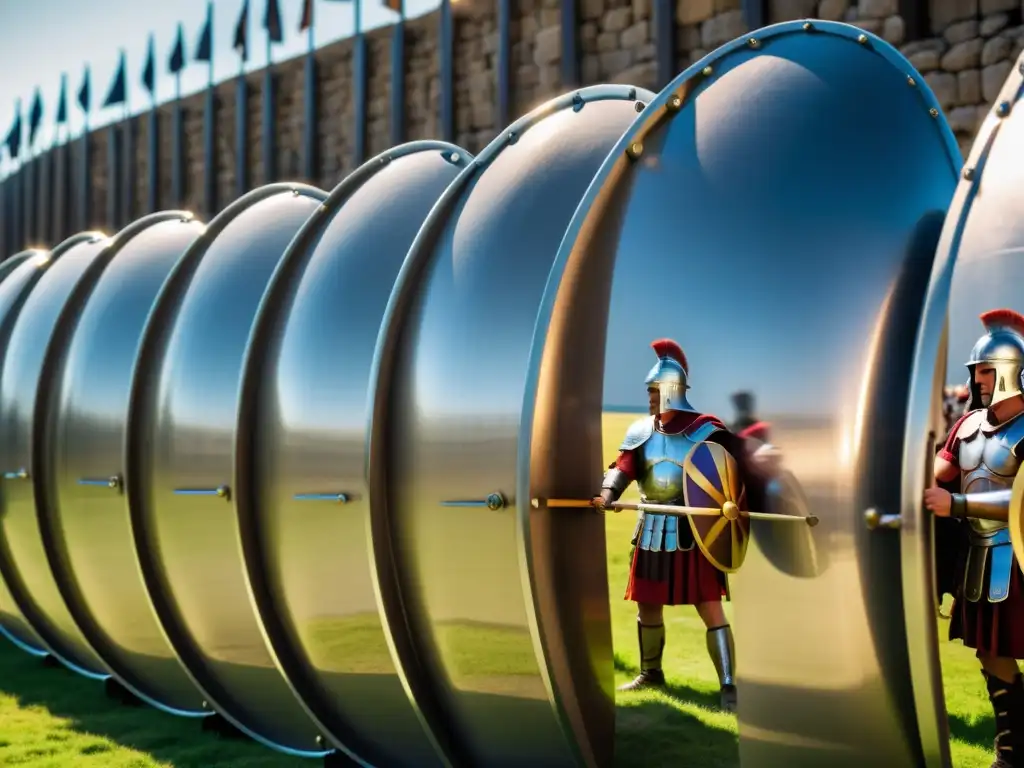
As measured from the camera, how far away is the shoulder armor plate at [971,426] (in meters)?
3.41

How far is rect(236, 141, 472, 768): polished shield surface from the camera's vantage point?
17.1 feet

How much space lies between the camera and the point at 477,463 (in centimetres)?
446

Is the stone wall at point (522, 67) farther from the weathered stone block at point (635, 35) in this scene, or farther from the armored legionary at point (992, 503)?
the armored legionary at point (992, 503)

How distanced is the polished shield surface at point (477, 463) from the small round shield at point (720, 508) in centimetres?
67

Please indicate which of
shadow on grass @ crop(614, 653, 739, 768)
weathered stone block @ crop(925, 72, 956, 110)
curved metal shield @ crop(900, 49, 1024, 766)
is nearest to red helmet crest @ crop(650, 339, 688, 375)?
curved metal shield @ crop(900, 49, 1024, 766)

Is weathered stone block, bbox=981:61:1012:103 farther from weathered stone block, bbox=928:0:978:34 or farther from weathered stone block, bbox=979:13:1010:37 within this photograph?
weathered stone block, bbox=928:0:978:34

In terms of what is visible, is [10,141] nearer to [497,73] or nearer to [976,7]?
[497,73]

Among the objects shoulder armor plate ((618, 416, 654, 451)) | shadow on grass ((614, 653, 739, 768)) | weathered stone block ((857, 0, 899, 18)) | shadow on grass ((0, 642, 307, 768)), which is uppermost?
weathered stone block ((857, 0, 899, 18))

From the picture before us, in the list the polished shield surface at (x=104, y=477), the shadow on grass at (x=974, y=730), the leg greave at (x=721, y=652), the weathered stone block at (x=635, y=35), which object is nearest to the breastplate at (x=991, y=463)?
the shadow on grass at (x=974, y=730)

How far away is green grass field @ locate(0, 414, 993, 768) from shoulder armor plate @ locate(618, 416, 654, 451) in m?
0.04

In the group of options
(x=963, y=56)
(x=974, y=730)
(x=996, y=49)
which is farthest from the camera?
(x=963, y=56)

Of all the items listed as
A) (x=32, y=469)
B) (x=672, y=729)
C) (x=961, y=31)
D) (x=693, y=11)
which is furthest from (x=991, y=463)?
(x=693, y=11)

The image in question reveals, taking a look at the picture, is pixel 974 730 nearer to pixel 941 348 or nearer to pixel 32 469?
pixel 941 348

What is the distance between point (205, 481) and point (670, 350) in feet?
10.2
